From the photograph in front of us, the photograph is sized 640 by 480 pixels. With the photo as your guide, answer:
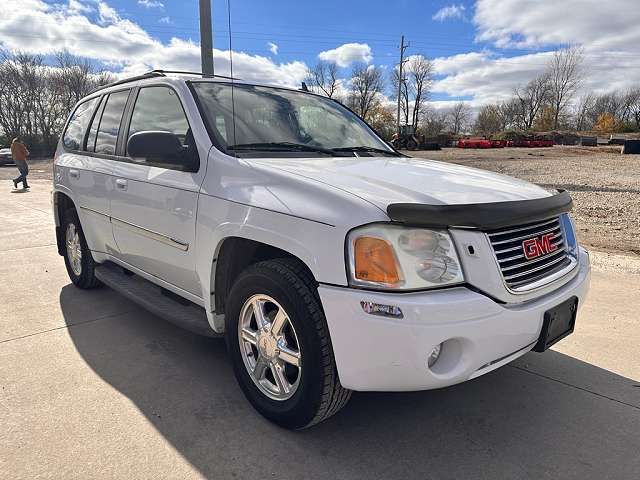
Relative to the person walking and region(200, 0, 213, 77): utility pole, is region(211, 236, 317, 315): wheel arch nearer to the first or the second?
region(200, 0, 213, 77): utility pole

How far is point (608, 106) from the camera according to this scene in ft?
299

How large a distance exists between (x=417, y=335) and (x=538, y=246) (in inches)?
35.1

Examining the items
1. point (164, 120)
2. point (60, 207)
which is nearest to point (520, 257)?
point (164, 120)

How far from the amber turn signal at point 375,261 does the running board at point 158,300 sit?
49.0 inches

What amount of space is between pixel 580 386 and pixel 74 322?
12.3 feet

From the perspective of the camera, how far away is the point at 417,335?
186 centimetres

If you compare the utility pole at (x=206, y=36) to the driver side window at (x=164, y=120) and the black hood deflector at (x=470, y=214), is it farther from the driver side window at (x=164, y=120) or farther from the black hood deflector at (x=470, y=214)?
the black hood deflector at (x=470, y=214)

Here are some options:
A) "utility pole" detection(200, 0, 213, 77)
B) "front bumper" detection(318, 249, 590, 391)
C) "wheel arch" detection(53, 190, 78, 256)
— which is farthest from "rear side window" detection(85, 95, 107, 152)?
"utility pole" detection(200, 0, 213, 77)

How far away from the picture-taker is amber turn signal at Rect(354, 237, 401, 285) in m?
1.94

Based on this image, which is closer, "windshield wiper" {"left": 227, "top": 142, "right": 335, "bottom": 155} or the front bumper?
the front bumper

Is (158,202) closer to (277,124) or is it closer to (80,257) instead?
(277,124)

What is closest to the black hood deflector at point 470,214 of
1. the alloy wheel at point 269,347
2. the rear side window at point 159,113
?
the alloy wheel at point 269,347

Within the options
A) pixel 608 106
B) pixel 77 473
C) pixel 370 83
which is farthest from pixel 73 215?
pixel 608 106

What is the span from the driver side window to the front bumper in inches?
53.6
